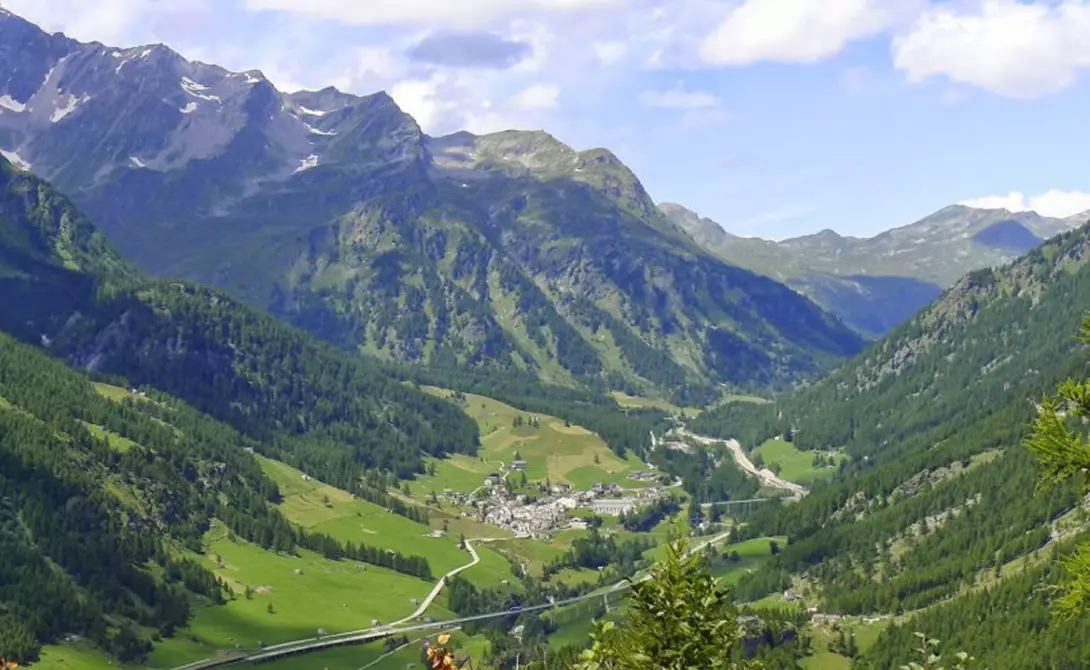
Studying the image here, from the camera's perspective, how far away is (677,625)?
1325 inches

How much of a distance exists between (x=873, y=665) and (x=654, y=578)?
171 m

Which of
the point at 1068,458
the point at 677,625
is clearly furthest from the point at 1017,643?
the point at 677,625

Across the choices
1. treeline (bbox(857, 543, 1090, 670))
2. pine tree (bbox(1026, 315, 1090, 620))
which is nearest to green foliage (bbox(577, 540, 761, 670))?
pine tree (bbox(1026, 315, 1090, 620))

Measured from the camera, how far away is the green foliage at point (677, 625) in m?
33.4

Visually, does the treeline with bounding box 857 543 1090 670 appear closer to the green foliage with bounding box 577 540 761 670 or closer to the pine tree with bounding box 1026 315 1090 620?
the pine tree with bounding box 1026 315 1090 620

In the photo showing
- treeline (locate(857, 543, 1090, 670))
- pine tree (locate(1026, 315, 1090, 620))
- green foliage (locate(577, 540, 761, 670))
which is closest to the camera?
green foliage (locate(577, 540, 761, 670))

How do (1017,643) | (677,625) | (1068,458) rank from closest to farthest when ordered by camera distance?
1. (677,625)
2. (1068,458)
3. (1017,643)

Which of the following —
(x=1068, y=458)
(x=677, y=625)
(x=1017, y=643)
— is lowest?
(x=1017, y=643)

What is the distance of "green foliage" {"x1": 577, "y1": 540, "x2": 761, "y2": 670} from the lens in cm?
3341

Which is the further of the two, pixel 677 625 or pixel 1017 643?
pixel 1017 643

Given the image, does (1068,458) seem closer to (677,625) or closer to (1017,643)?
(677,625)

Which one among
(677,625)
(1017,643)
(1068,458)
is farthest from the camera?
(1017,643)

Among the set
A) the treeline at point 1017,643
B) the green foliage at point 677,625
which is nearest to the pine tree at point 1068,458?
the green foliage at point 677,625

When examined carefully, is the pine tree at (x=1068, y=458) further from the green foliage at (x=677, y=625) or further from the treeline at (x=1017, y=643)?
the treeline at (x=1017, y=643)
